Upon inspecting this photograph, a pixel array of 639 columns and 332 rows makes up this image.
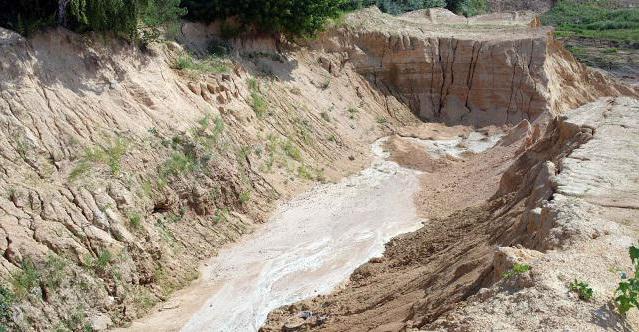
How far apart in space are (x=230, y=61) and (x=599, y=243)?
16.3 meters

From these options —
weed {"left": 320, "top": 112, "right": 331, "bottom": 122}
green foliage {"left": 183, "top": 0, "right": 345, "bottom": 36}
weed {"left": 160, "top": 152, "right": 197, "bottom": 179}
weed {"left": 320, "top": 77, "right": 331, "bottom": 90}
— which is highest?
green foliage {"left": 183, "top": 0, "right": 345, "bottom": 36}

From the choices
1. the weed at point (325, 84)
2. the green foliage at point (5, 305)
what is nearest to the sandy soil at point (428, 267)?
the green foliage at point (5, 305)

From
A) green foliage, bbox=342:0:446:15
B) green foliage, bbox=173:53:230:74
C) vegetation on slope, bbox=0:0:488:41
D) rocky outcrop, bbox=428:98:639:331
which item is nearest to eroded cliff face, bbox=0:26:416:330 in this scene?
green foliage, bbox=173:53:230:74

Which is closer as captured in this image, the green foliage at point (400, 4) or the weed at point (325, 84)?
the weed at point (325, 84)

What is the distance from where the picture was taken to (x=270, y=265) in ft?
50.9

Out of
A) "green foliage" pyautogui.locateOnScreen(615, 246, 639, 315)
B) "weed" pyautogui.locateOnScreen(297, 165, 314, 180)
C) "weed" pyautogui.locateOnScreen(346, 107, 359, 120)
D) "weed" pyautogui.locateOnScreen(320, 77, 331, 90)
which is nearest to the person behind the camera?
"green foliage" pyautogui.locateOnScreen(615, 246, 639, 315)

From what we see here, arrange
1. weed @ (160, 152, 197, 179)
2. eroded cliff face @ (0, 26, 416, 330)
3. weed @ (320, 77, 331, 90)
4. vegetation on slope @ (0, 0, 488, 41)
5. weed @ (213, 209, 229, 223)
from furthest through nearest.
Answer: weed @ (320, 77, 331, 90), vegetation on slope @ (0, 0, 488, 41), weed @ (213, 209, 229, 223), weed @ (160, 152, 197, 179), eroded cliff face @ (0, 26, 416, 330)

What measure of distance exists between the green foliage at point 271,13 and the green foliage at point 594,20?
113 ft

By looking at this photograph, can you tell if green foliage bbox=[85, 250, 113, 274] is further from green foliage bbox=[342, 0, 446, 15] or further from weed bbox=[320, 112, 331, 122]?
green foliage bbox=[342, 0, 446, 15]

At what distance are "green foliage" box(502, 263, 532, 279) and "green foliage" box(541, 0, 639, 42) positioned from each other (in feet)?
165

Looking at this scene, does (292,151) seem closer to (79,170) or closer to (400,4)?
(79,170)

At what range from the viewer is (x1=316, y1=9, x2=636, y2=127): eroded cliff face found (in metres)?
29.6

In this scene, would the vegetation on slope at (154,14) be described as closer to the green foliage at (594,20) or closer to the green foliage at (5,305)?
the green foliage at (5,305)

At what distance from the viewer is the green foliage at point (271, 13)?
2472 cm
